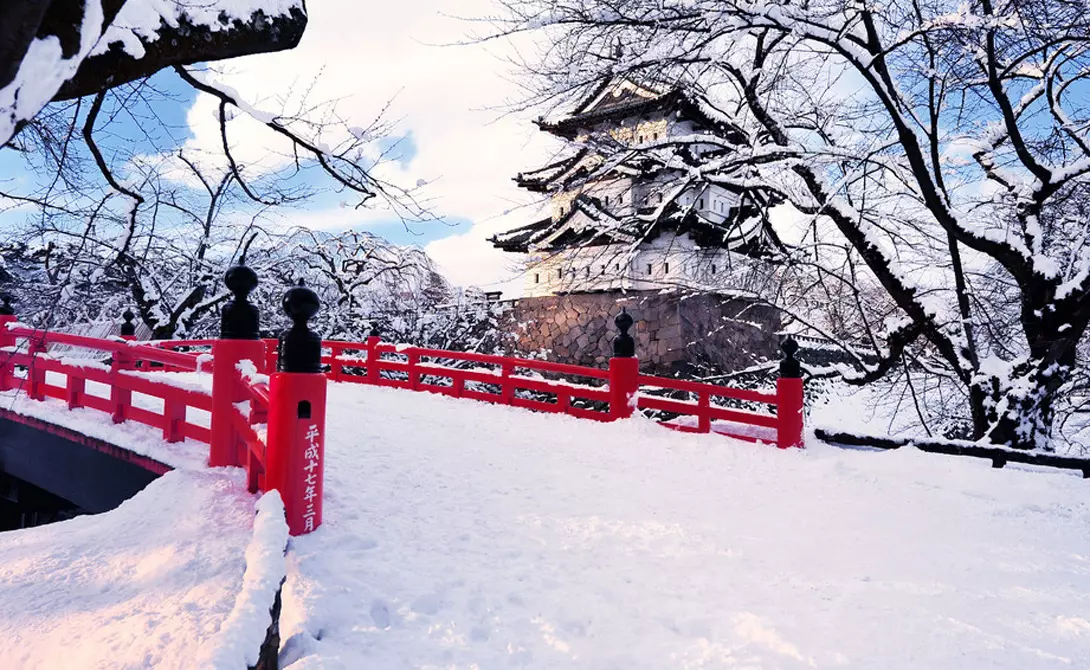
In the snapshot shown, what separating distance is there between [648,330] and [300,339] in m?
15.1

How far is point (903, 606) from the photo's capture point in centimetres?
289

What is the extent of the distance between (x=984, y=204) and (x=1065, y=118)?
3.94ft

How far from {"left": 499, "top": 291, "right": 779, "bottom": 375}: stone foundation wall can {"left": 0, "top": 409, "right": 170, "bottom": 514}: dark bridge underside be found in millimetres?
11698

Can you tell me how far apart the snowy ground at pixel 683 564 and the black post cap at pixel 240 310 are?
118cm

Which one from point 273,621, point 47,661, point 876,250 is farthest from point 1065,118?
point 47,661

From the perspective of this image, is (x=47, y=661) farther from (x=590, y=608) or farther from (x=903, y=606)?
(x=903, y=606)

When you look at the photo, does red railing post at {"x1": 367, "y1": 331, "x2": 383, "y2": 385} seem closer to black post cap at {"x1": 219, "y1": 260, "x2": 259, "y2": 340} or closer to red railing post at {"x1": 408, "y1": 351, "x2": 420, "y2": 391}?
red railing post at {"x1": 408, "y1": 351, "x2": 420, "y2": 391}

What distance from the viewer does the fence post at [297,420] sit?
318 cm

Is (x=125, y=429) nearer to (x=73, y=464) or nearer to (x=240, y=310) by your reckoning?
(x=73, y=464)

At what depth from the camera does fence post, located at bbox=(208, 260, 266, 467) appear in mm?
4008

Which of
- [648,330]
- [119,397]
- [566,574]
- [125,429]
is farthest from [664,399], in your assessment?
[648,330]

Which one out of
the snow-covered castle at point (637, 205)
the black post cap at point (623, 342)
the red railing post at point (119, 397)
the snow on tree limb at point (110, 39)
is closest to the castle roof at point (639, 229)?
the snow-covered castle at point (637, 205)

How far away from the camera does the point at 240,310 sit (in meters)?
4.16

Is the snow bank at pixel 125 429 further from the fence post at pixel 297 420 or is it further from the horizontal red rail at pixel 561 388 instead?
the horizontal red rail at pixel 561 388
